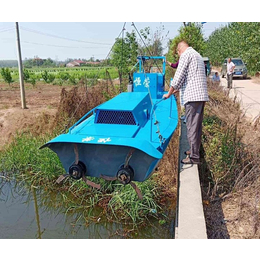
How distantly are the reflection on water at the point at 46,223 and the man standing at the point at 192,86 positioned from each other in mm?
1629

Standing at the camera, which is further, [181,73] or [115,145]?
[181,73]

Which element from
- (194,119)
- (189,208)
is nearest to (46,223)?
(189,208)

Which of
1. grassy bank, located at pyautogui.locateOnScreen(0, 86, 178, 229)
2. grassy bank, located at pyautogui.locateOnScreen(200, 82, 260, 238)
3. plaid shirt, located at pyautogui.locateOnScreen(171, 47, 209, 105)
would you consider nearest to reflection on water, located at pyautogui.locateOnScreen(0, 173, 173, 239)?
grassy bank, located at pyautogui.locateOnScreen(0, 86, 178, 229)

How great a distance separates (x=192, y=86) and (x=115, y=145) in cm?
153

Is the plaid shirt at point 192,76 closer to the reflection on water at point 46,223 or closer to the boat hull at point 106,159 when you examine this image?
the boat hull at point 106,159

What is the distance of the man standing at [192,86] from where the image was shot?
13.2ft

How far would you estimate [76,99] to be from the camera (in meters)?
8.03

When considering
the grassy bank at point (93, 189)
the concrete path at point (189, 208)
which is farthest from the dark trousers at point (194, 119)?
the grassy bank at point (93, 189)

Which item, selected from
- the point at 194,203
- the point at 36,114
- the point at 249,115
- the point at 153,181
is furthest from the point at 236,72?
the point at 194,203

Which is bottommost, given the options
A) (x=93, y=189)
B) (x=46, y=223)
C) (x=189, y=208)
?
(x=46, y=223)

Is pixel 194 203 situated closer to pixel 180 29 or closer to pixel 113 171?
pixel 113 171

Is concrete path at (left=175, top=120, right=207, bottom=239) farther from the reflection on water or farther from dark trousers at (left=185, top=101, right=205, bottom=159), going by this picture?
the reflection on water

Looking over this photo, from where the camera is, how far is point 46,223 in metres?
4.75

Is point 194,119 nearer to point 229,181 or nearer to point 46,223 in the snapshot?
point 229,181
